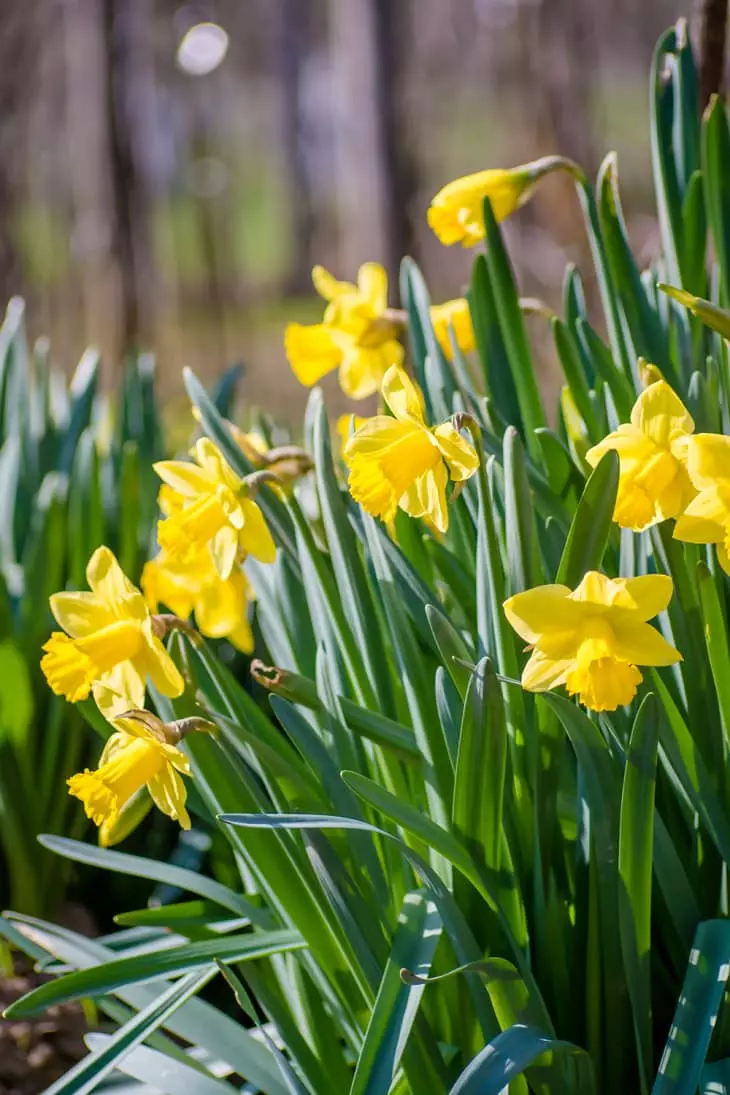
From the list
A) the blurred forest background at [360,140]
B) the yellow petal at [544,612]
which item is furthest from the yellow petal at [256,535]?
the blurred forest background at [360,140]

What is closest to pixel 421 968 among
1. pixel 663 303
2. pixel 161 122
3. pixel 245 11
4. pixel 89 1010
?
pixel 89 1010

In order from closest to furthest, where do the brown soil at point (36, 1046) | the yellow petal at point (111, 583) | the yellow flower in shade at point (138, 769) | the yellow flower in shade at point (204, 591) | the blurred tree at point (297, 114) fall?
1. the yellow flower in shade at point (138, 769)
2. the yellow petal at point (111, 583)
3. the yellow flower in shade at point (204, 591)
4. the brown soil at point (36, 1046)
5. the blurred tree at point (297, 114)

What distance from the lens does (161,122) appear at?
36.7 ft

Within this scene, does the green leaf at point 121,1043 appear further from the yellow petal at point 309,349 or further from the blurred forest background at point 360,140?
the blurred forest background at point 360,140

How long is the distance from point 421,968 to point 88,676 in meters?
0.38

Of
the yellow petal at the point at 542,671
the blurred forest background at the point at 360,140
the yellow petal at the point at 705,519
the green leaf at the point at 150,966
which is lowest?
the green leaf at the point at 150,966

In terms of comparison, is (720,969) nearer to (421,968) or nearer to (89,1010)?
(421,968)

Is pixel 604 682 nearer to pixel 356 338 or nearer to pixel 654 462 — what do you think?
pixel 654 462


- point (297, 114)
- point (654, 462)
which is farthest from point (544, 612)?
point (297, 114)

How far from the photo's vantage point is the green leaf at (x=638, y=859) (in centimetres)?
81

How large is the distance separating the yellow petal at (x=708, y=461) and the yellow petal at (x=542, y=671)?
0.16 meters

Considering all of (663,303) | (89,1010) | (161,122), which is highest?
(161,122)

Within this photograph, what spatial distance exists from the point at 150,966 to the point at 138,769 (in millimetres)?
185

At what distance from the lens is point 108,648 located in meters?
0.97
